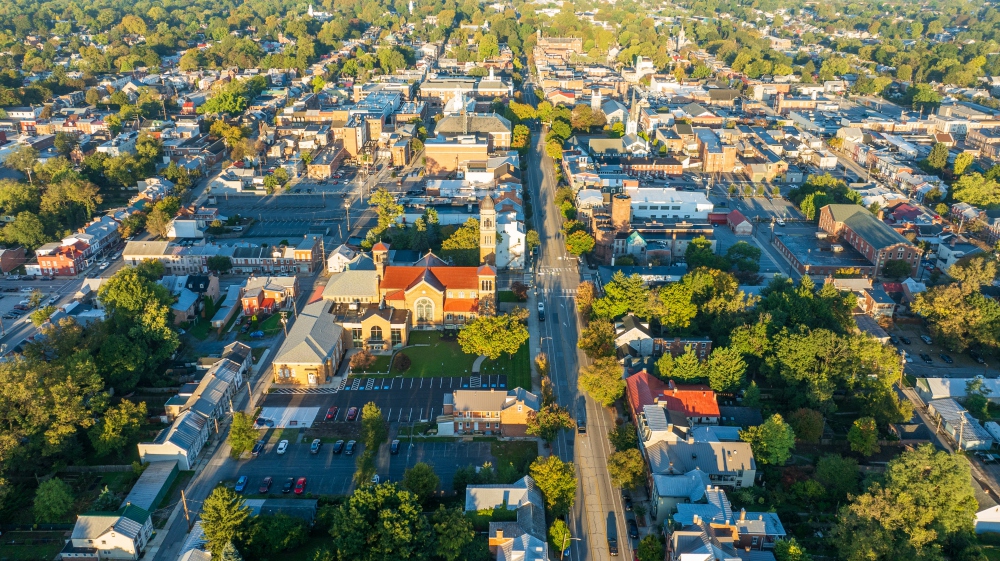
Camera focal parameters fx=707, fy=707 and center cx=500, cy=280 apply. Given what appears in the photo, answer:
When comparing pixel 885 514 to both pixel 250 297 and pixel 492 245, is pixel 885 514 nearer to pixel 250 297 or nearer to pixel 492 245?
pixel 492 245

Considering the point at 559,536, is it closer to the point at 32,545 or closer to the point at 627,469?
the point at 627,469

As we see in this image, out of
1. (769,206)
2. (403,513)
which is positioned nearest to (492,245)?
(403,513)

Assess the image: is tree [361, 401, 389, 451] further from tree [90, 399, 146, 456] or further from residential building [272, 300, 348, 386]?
tree [90, 399, 146, 456]

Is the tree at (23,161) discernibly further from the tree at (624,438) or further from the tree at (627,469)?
the tree at (627,469)

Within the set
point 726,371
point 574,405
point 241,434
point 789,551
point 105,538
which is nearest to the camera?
point 789,551

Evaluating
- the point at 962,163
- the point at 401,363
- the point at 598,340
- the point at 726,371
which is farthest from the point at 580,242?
the point at 962,163

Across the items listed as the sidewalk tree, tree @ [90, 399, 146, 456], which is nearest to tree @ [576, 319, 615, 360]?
the sidewalk tree
